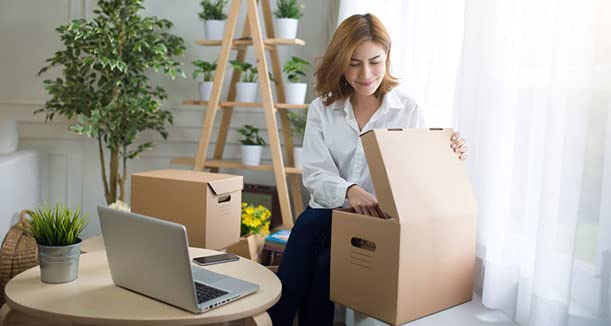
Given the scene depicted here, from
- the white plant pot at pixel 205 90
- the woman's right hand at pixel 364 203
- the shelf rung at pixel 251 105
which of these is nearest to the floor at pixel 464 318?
the woman's right hand at pixel 364 203

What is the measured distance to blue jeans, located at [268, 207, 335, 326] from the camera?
1.73 m

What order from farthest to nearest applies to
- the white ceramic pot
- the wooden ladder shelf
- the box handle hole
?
the white ceramic pot → the wooden ladder shelf → the box handle hole

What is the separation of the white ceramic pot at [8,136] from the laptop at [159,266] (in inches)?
76.7

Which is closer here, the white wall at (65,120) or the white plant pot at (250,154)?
the white plant pot at (250,154)

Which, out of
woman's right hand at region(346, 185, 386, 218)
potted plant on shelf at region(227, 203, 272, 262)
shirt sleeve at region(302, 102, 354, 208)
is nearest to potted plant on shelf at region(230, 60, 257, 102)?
potted plant on shelf at region(227, 203, 272, 262)

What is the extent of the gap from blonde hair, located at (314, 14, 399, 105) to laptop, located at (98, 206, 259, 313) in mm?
786

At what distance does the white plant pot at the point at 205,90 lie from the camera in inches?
117

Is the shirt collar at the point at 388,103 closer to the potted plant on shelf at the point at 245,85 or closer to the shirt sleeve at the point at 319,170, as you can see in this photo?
the shirt sleeve at the point at 319,170

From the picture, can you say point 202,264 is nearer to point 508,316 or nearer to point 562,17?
point 508,316

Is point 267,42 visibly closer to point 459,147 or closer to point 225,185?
point 225,185

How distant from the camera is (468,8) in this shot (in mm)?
1675

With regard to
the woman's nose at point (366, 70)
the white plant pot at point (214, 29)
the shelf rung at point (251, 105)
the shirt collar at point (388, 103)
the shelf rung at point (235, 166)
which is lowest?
the shelf rung at point (235, 166)

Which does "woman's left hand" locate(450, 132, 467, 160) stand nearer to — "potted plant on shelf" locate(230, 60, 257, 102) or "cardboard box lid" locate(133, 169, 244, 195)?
"cardboard box lid" locate(133, 169, 244, 195)

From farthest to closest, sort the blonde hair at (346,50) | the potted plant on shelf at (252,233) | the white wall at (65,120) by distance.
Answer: the white wall at (65,120)
the potted plant on shelf at (252,233)
the blonde hair at (346,50)
